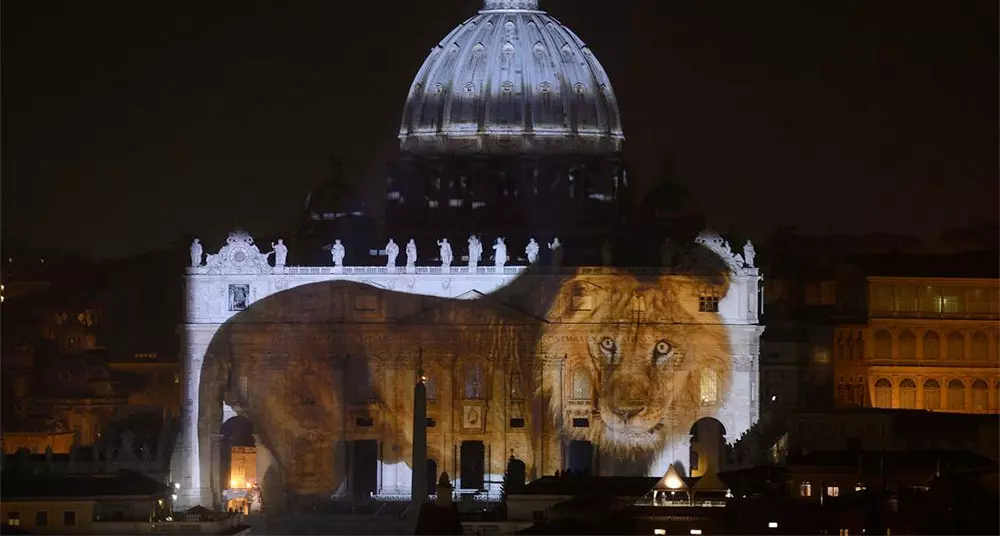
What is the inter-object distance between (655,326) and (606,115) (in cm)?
2202

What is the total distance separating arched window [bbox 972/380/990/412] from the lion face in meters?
14.5

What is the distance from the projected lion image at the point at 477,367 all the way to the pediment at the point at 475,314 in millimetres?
30

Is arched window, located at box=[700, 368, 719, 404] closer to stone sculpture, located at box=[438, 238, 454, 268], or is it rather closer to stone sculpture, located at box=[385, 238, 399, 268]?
stone sculpture, located at box=[438, 238, 454, 268]

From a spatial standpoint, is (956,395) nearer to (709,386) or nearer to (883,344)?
(883,344)

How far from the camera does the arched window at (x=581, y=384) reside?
146m

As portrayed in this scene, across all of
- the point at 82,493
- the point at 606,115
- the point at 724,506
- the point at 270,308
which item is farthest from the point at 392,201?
the point at 724,506

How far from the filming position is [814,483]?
115 m

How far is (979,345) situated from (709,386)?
1654 cm

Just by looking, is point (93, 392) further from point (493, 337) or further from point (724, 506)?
point (724, 506)

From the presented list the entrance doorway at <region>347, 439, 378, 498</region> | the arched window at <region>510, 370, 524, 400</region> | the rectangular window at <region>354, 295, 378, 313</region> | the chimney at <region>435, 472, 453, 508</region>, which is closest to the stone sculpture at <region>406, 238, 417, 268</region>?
the rectangular window at <region>354, 295, 378, 313</region>

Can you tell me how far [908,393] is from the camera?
15725cm

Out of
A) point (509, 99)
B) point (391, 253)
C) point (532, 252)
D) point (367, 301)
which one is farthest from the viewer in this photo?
point (509, 99)

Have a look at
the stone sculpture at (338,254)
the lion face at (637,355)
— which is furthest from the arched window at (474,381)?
the stone sculpture at (338,254)

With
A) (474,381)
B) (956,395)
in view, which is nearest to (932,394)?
(956,395)
